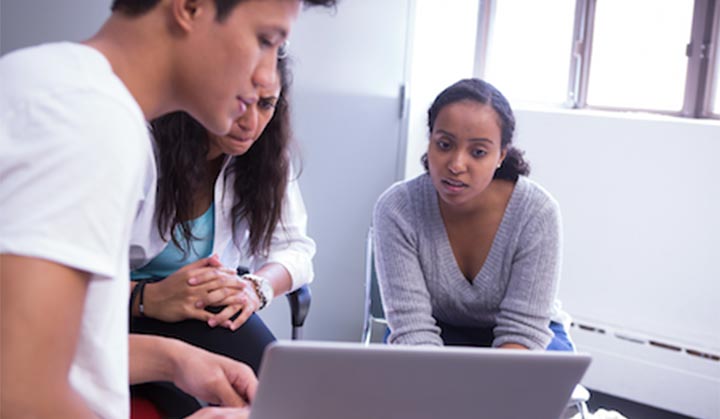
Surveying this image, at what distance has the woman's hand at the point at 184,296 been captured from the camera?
4.42ft

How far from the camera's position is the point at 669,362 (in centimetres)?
282

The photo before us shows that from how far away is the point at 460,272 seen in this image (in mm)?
1761

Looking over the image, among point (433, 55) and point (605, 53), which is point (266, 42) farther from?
point (605, 53)

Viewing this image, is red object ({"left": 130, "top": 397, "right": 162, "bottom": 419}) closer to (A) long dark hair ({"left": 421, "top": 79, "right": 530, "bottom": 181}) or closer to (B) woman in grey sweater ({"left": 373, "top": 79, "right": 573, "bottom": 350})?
(B) woman in grey sweater ({"left": 373, "top": 79, "right": 573, "bottom": 350})

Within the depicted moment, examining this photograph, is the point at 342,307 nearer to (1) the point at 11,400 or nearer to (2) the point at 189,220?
(2) the point at 189,220

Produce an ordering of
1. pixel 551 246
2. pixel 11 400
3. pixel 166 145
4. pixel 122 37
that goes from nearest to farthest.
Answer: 1. pixel 11 400
2. pixel 122 37
3. pixel 166 145
4. pixel 551 246

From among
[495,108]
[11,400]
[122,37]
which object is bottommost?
[11,400]

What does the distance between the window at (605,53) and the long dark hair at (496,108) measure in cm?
153

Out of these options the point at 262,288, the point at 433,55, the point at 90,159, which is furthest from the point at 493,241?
the point at 433,55

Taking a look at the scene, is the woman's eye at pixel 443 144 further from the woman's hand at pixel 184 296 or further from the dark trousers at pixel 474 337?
the woman's hand at pixel 184 296

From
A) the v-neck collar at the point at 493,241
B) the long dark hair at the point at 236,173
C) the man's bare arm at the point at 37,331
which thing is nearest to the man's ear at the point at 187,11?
the man's bare arm at the point at 37,331

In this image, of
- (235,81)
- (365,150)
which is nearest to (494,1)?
(365,150)

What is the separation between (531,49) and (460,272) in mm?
1953

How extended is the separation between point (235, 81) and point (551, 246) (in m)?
1.10
